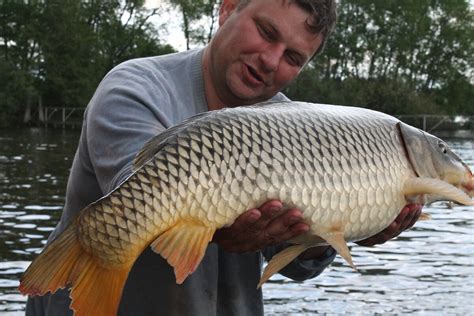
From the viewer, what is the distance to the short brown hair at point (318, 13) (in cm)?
297

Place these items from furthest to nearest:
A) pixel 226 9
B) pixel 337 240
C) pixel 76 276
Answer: pixel 226 9 → pixel 337 240 → pixel 76 276

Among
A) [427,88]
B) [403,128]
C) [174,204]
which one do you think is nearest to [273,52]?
[403,128]

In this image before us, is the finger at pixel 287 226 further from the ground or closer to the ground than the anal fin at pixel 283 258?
further from the ground

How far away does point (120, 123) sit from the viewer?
2623mm

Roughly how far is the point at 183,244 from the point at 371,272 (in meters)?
6.63

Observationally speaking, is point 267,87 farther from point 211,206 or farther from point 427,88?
point 427,88

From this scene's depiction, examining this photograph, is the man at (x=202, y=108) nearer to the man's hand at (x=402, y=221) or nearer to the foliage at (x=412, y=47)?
the man's hand at (x=402, y=221)

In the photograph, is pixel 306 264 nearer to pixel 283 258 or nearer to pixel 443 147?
pixel 283 258

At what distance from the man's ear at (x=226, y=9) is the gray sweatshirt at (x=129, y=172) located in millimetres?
207

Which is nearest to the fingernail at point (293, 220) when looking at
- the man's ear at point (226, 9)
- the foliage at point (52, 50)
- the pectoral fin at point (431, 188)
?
the pectoral fin at point (431, 188)

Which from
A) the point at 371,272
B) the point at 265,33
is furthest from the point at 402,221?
the point at 371,272

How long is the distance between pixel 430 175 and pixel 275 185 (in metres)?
0.77

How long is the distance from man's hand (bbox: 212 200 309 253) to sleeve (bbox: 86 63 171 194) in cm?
37

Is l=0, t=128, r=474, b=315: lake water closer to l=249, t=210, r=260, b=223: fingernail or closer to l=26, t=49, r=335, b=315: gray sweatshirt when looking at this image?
l=26, t=49, r=335, b=315: gray sweatshirt
